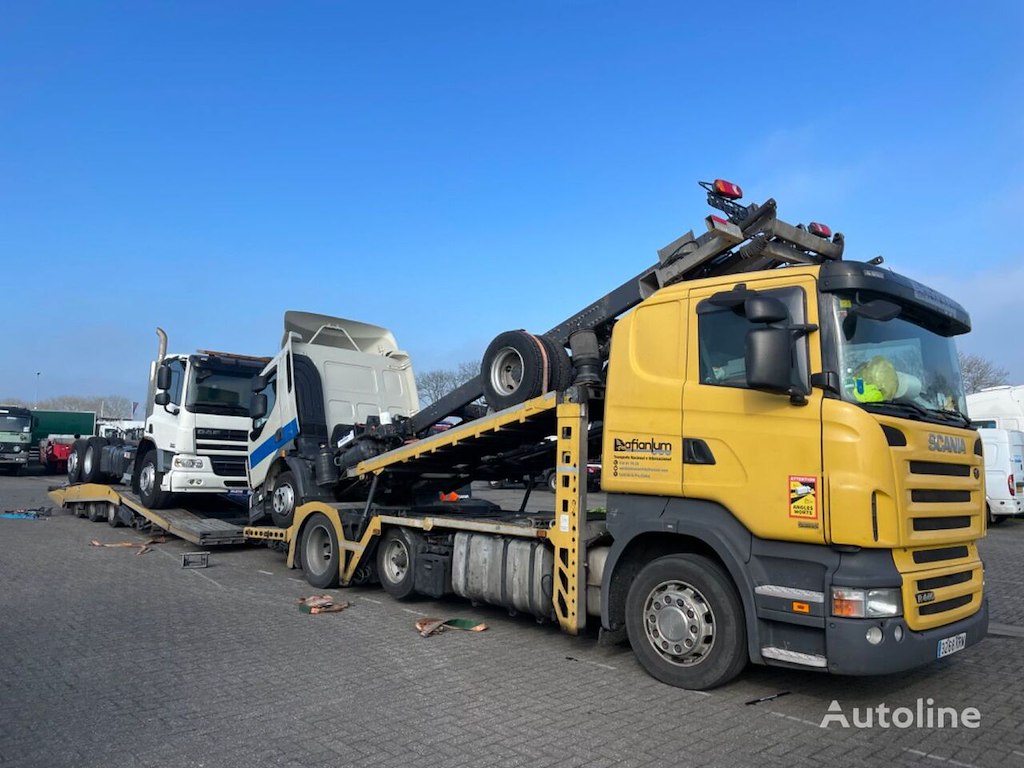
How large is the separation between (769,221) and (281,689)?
511cm

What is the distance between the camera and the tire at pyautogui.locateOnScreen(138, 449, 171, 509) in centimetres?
1233

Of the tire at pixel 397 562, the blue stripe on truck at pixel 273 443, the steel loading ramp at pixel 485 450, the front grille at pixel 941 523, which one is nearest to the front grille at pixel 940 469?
the front grille at pixel 941 523

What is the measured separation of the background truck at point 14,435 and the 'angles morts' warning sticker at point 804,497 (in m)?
35.2

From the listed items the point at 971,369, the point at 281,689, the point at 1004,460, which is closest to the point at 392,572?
the point at 281,689

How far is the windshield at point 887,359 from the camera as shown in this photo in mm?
4695

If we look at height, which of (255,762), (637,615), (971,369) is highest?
(971,369)

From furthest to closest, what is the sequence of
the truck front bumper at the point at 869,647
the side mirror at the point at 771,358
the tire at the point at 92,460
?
the tire at the point at 92,460 → the side mirror at the point at 771,358 → the truck front bumper at the point at 869,647

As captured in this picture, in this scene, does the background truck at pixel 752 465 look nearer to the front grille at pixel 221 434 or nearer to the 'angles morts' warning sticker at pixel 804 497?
the 'angles morts' warning sticker at pixel 804 497

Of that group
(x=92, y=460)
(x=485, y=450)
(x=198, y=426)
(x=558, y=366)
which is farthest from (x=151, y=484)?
(x=558, y=366)

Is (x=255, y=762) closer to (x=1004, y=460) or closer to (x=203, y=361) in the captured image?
(x=203, y=361)

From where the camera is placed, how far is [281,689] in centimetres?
522

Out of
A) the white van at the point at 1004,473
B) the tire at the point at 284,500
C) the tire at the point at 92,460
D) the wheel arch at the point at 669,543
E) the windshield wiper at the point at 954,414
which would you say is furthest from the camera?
the white van at the point at 1004,473

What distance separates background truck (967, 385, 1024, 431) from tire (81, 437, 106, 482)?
2085cm

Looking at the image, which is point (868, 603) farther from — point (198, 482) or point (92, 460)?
point (92, 460)
